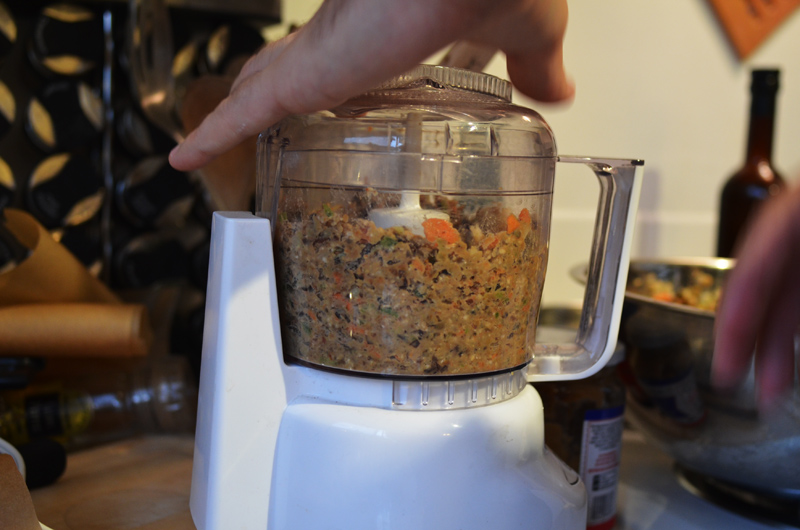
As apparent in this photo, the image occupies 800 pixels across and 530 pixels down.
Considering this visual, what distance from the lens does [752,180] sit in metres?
0.94

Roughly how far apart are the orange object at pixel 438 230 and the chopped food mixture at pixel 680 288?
Result: 0.46 metres

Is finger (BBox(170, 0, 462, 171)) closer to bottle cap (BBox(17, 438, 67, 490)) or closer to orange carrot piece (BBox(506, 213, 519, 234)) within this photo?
orange carrot piece (BBox(506, 213, 519, 234))

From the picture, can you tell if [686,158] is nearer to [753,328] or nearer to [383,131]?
[383,131]

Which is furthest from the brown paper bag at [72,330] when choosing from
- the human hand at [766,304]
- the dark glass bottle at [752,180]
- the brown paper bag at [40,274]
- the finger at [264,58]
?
the dark glass bottle at [752,180]

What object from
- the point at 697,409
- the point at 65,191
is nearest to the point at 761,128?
the point at 697,409

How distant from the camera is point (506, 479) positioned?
1.34 ft

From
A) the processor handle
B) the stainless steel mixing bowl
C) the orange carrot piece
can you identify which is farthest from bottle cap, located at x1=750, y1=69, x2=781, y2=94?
the orange carrot piece

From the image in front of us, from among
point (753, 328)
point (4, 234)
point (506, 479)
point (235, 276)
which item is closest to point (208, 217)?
point (4, 234)

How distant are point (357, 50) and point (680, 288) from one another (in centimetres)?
60

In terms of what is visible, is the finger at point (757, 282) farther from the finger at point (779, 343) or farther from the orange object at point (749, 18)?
the orange object at point (749, 18)

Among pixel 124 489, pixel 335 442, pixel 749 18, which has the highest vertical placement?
pixel 749 18

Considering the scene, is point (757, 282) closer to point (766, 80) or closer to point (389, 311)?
point (389, 311)

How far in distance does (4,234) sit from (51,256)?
0.10 meters

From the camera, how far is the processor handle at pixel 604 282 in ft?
1.49
